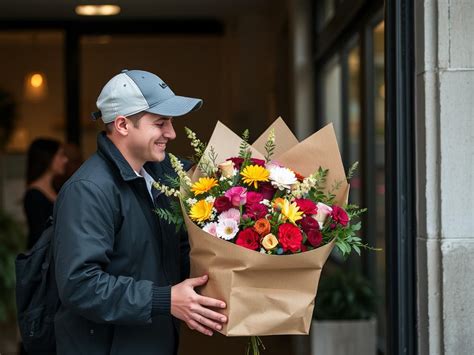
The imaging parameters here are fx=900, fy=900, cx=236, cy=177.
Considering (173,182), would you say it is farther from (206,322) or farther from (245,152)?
(206,322)

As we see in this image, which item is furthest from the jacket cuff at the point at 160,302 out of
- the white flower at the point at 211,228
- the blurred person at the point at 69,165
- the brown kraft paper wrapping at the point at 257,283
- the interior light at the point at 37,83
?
the interior light at the point at 37,83

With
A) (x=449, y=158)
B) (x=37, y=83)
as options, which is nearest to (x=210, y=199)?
(x=449, y=158)

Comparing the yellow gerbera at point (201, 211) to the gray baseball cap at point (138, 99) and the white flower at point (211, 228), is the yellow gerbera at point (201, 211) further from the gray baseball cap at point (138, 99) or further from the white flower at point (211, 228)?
the gray baseball cap at point (138, 99)

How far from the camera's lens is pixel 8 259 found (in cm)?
677

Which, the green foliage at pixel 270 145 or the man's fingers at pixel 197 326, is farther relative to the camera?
the green foliage at pixel 270 145

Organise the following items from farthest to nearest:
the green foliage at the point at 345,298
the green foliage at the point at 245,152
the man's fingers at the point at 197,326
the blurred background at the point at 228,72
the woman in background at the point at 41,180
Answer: the blurred background at the point at 228,72 < the green foliage at the point at 345,298 < the woman in background at the point at 41,180 < the green foliage at the point at 245,152 < the man's fingers at the point at 197,326

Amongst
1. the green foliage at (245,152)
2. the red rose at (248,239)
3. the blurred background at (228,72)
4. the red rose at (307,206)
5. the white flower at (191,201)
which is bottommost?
the red rose at (248,239)

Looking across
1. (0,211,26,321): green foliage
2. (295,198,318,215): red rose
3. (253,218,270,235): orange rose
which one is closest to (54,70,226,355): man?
(253,218,270,235): orange rose

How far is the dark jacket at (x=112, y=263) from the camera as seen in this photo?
99.5 inches

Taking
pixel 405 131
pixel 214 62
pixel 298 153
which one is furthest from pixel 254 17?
pixel 298 153

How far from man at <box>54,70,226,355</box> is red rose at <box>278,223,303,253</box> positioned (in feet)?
0.83

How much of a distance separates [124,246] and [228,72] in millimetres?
6876

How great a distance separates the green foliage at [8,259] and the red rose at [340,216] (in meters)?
4.56

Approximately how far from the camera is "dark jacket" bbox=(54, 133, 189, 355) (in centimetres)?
253
